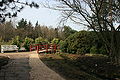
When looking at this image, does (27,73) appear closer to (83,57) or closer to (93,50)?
(83,57)

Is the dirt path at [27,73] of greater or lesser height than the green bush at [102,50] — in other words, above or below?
below

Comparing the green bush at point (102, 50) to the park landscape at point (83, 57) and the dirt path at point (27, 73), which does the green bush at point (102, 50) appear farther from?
the dirt path at point (27, 73)

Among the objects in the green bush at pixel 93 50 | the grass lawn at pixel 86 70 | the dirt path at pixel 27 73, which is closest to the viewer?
the dirt path at pixel 27 73

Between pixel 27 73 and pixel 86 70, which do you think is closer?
pixel 27 73

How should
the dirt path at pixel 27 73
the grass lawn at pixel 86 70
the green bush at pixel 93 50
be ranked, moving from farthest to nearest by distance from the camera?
the green bush at pixel 93 50
the grass lawn at pixel 86 70
the dirt path at pixel 27 73

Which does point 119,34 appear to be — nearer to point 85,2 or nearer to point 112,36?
point 112,36

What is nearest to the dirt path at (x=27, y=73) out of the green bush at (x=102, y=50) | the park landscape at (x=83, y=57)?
the park landscape at (x=83, y=57)

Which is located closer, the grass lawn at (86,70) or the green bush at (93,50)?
the grass lawn at (86,70)

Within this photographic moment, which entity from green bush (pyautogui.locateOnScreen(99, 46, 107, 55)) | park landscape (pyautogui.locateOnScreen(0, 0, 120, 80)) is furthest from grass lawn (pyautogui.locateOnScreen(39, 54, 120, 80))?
green bush (pyautogui.locateOnScreen(99, 46, 107, 55))

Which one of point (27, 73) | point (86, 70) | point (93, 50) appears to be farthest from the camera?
point (93, 50)

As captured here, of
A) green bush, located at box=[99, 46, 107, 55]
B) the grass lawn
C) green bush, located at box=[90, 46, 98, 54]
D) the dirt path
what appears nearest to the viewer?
the dirt path

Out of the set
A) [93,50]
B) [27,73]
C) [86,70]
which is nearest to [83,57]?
[93,50]

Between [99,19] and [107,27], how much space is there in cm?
196

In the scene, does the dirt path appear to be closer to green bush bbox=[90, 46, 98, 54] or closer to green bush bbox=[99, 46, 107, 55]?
green bush bbox=[90, 46, 98, 54]
